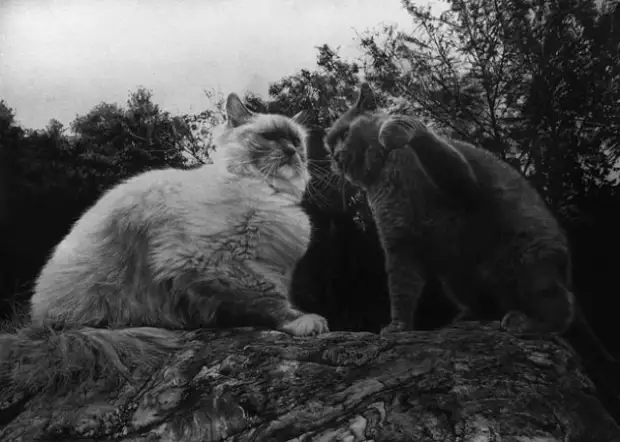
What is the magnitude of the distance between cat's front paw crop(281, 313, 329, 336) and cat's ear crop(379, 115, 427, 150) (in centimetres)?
139

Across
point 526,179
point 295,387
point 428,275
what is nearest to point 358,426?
point 295,387

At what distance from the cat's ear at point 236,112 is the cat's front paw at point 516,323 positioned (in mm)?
2450

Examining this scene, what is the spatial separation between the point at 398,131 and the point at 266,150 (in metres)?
1.02

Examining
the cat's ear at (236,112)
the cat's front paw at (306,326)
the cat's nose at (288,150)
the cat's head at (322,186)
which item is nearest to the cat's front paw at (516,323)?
the cat's front paw at (306,326)

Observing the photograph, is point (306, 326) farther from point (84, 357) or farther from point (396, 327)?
point (84, 357)

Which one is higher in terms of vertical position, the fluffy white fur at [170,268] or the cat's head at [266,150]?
the cat's head at [266,150]

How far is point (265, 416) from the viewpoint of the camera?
373 cm

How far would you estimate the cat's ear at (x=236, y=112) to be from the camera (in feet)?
17.0

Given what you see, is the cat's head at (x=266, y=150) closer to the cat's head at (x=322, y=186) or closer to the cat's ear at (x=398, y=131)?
the cat's head at (x=322, y=186)

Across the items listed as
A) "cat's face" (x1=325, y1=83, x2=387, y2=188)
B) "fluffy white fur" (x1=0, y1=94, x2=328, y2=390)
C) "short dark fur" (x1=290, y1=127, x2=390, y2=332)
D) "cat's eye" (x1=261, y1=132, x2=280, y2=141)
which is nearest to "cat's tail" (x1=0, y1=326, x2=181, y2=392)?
"fluffy white fur" (x1=0, y1=94, x2=328, y2=390)

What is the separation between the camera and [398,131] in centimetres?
475

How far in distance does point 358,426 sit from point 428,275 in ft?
4.80

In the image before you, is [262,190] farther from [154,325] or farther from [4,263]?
[4,263]

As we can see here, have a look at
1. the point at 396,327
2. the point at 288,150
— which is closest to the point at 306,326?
the point at 396,327
